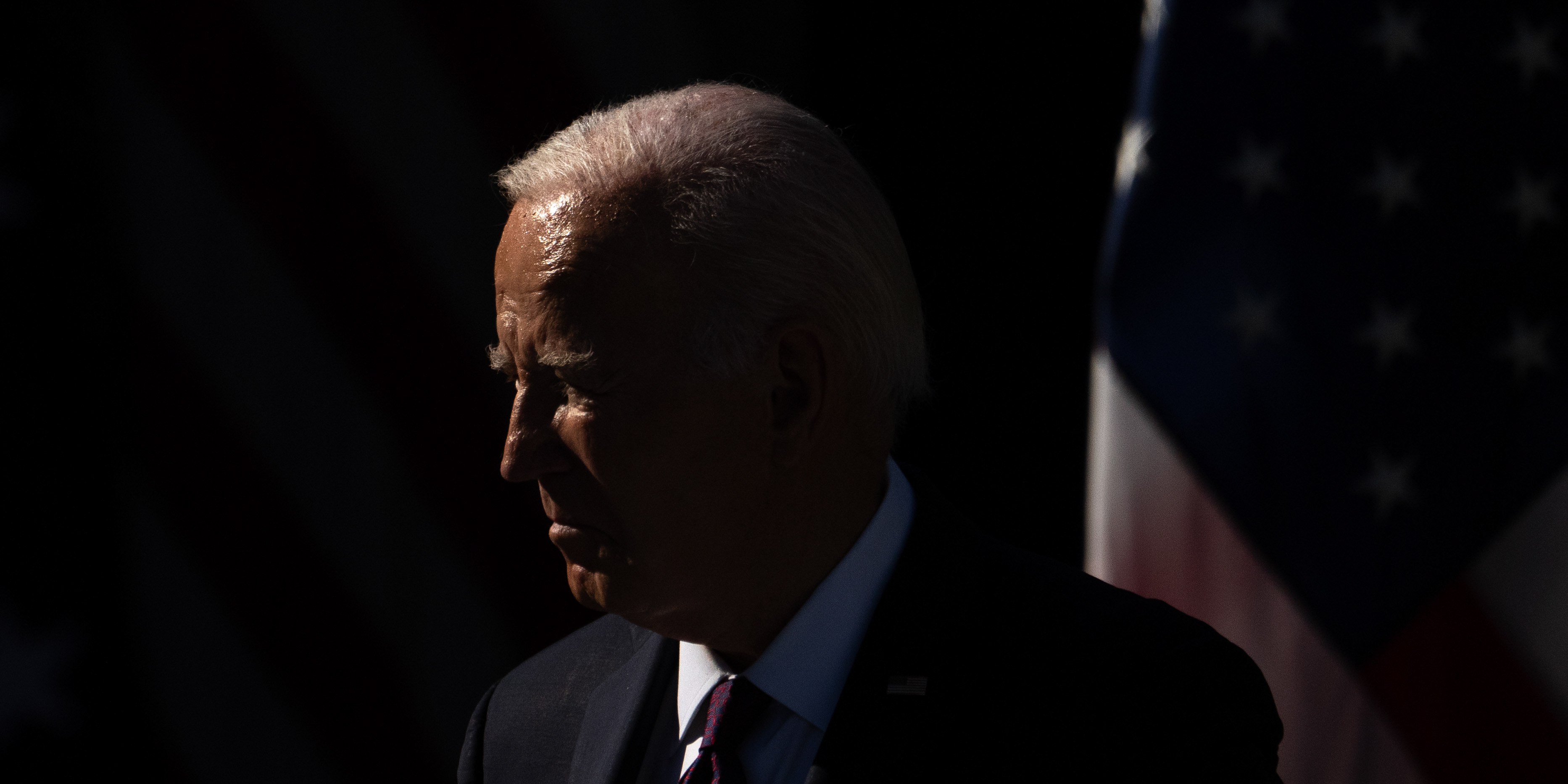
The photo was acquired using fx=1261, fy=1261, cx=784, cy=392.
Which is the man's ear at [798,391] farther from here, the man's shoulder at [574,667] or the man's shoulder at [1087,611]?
the man's shoulder at [574,667]

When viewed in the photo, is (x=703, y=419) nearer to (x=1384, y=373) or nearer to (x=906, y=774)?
(x=906, y=774)

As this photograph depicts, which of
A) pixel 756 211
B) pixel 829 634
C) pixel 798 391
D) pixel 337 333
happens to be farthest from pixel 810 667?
pixel 337 333

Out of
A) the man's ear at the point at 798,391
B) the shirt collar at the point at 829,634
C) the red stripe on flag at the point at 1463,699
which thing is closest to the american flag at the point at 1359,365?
the red stripe on flag at the point at 1463,699

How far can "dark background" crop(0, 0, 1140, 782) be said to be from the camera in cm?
289

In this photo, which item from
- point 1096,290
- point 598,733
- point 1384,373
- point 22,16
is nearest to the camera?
point 598,733

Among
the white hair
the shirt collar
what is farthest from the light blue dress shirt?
the white hair

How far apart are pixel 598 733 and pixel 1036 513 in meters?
1.51

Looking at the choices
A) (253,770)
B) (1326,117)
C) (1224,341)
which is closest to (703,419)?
(1224,341)

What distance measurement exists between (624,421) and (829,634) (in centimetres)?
36

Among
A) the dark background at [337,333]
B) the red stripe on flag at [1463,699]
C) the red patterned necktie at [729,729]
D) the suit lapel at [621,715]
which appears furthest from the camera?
the dark background at [337,333]

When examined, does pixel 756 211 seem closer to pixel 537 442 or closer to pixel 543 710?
pixel 537 442

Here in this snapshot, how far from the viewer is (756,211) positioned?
1417 mm

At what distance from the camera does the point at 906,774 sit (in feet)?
4.59

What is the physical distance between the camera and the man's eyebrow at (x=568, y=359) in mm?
1391
